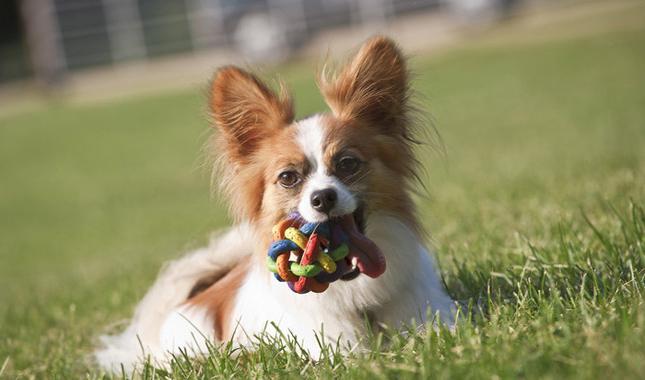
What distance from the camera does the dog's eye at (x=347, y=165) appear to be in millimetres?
4238

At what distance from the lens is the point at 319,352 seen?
4027 millimetres

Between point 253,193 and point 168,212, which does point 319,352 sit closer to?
point 253,193

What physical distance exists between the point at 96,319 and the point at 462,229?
322 cm

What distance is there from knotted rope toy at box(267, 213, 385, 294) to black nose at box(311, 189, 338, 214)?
11 centimetres

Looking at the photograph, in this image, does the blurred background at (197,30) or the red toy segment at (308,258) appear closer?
the red toy segment at (308,258)

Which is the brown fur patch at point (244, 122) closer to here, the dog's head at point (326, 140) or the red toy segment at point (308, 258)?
the dog's head at point (326, 140)

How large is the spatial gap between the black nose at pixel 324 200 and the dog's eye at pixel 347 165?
0.29 metres

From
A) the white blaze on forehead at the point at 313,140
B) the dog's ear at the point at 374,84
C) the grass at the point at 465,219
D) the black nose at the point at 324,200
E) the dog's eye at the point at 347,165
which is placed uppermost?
the dog's ear at the point at 374,84

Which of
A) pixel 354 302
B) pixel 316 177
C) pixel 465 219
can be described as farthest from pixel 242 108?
pixel 465 219

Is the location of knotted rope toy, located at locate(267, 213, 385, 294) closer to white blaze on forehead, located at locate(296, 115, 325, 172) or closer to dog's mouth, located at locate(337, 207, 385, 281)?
dog's mouth, located at locate(337, 207, 385, 281)

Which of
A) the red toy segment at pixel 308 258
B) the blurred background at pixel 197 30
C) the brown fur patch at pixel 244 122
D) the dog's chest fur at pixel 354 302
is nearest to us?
the red toy segment at pixel 308 258

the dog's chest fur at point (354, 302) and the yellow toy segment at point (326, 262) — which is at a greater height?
the yellow toy segment at point (326, 262)

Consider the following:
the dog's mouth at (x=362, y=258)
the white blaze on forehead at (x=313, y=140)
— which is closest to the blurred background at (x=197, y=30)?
the white blaze on forehead at (x=313, y=140)

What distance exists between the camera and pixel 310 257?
392 centimetres
